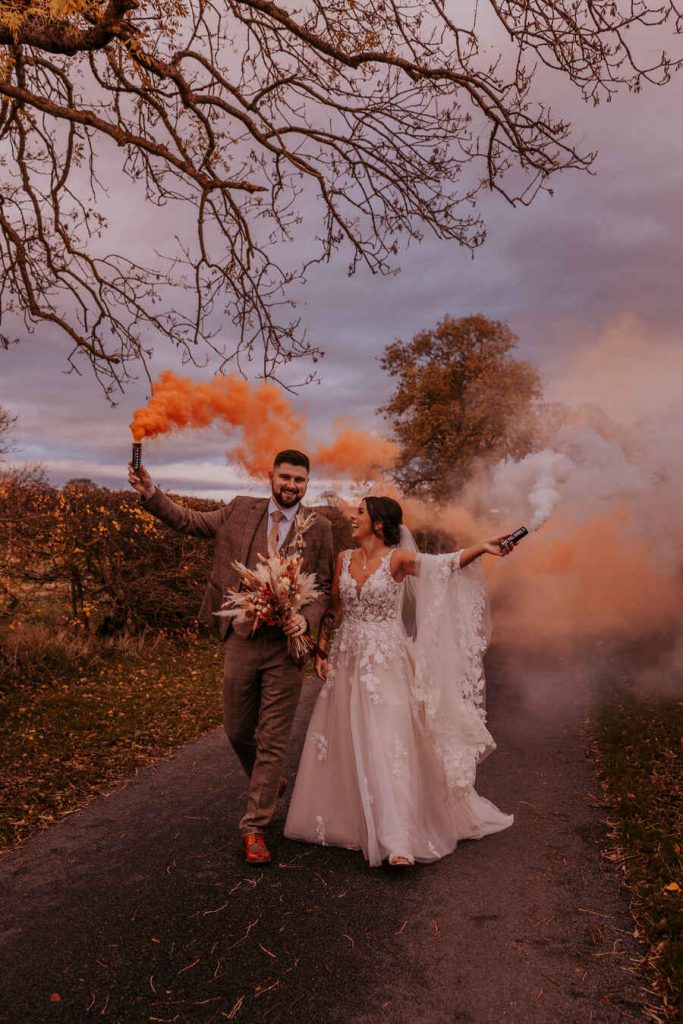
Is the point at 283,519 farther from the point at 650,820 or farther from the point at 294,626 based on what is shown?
the point at 650,820

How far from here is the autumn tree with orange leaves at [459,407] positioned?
2567cm

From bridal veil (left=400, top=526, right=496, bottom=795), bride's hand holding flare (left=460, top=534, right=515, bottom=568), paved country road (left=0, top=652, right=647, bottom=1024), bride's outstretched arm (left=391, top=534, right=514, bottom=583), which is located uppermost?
bride's hand holding flare (left=460, top=534, right=515, bottom=568)

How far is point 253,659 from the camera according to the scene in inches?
206

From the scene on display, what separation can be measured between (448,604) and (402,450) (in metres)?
20.8

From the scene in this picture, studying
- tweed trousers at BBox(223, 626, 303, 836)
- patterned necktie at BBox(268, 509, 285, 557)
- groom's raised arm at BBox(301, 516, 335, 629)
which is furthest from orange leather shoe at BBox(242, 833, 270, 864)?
patterned necktie at BBox(268, 509, 285, 557)

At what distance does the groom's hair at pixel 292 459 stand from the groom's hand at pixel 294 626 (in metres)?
1.06

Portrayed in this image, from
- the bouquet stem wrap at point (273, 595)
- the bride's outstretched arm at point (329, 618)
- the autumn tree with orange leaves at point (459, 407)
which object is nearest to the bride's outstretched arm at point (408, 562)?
the bride's outstretched arm at point (329, 618)

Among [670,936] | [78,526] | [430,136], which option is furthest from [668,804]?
[78,526]

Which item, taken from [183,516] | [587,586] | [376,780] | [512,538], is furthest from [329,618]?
[587,586]

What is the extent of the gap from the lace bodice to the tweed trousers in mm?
661

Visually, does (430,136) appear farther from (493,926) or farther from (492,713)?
(493,926)

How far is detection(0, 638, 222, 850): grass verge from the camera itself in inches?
238

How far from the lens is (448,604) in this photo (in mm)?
5746

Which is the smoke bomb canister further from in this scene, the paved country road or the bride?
the paved country road
